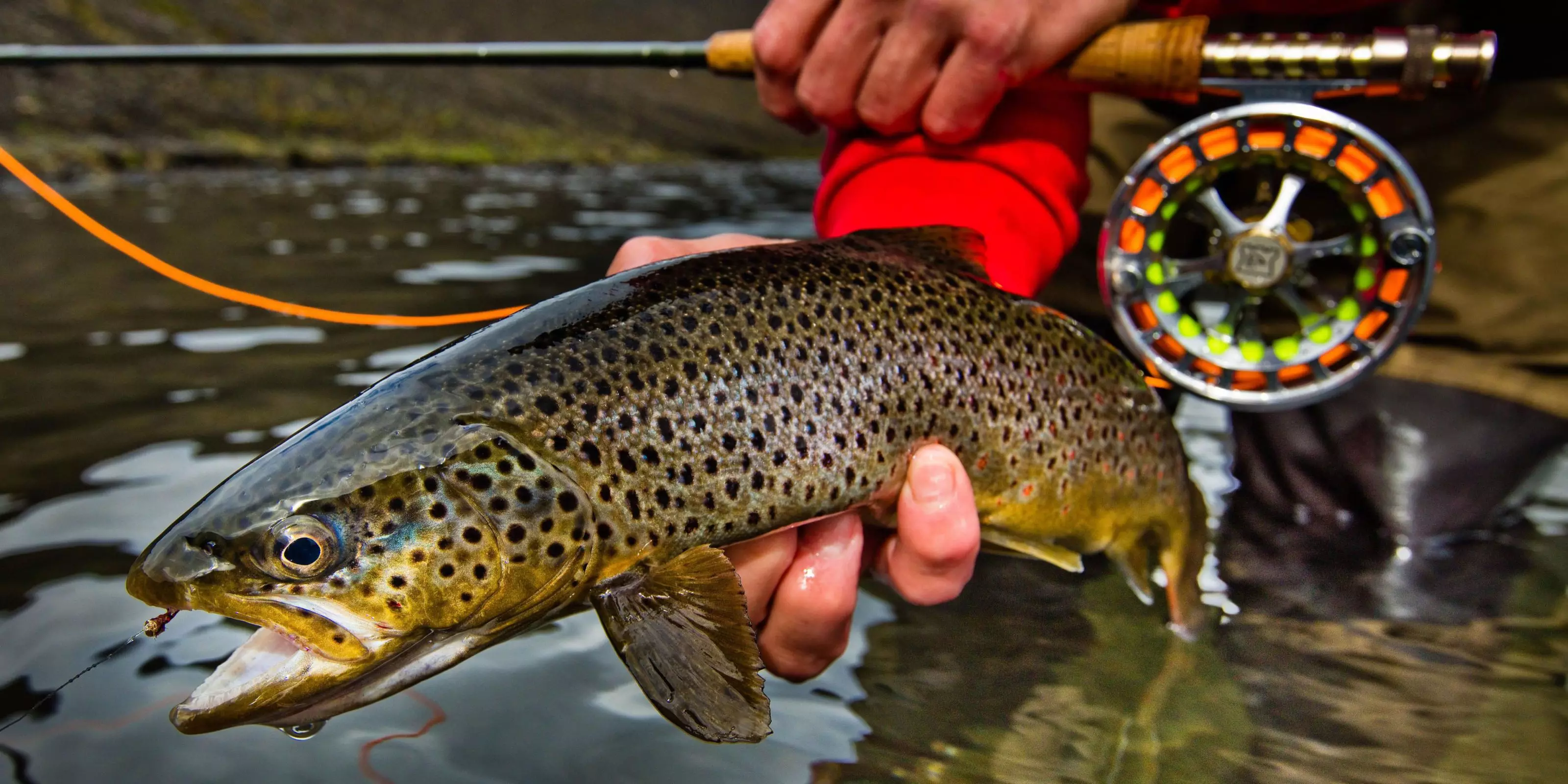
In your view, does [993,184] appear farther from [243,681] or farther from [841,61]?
[243,681]

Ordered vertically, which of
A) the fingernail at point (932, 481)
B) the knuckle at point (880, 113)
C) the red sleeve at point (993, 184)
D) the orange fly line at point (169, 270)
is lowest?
the fingernail at point (932, 481)

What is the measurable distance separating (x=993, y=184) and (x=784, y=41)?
61cm

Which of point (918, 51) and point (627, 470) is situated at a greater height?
point (918, 51)

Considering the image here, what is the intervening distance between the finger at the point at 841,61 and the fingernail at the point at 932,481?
1.03 m

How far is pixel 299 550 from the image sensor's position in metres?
1.64

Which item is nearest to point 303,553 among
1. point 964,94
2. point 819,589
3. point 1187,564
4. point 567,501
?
point 567,501

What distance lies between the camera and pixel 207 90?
3578 centimetres

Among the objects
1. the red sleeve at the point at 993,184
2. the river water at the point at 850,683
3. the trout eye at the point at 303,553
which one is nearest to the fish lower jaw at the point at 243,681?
the trout eye at the point at 303,553

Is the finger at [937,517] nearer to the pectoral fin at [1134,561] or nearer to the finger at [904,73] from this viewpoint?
the pectoral fin at [1134,561]

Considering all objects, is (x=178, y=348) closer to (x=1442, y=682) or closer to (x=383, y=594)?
(x=383, y=594)

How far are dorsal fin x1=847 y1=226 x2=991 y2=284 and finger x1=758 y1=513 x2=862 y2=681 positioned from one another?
0.54 m

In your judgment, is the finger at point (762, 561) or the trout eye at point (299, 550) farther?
the finger at point (762, 561)

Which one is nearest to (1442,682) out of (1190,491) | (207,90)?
(1190,491)

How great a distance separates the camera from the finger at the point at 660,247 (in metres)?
2.55
